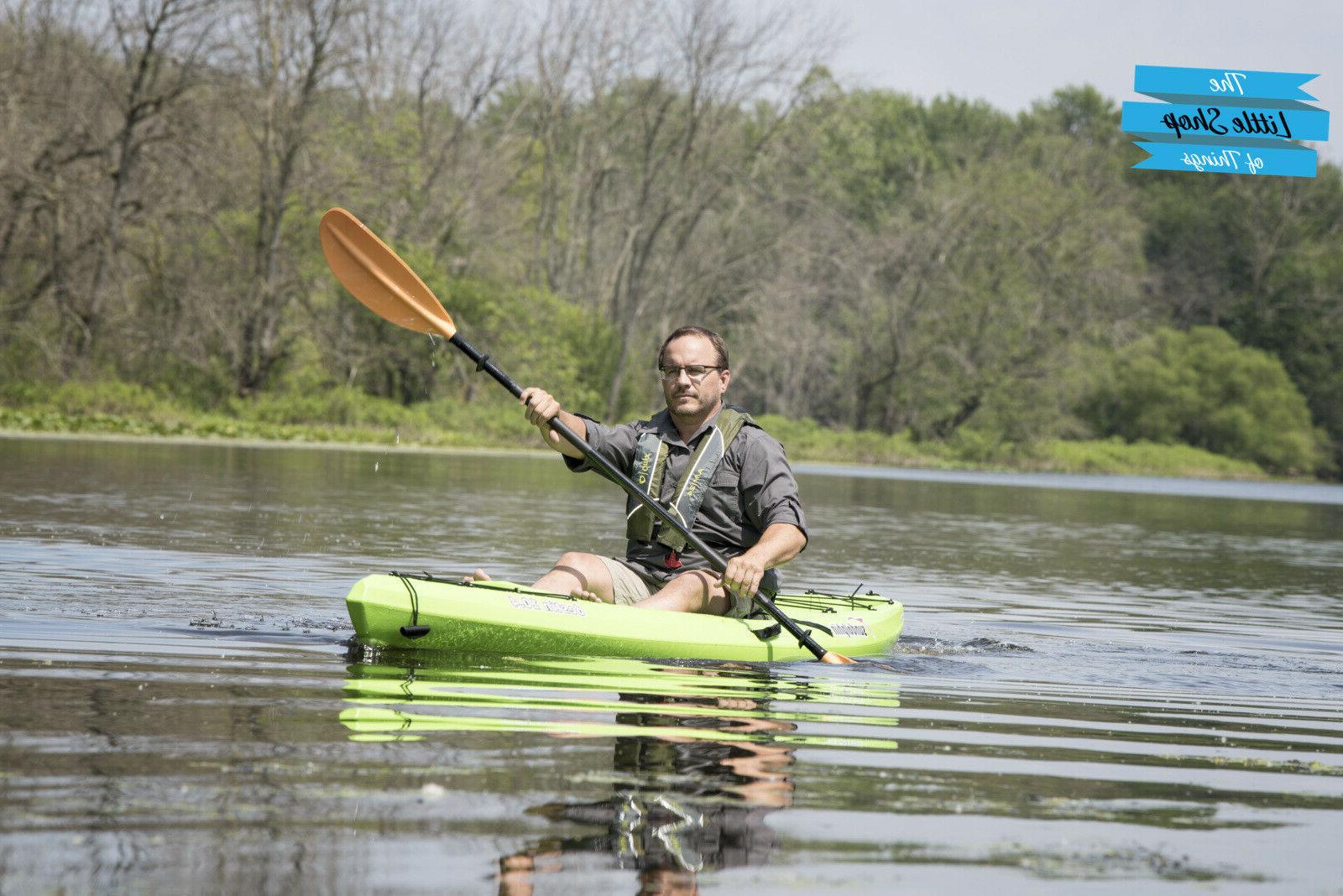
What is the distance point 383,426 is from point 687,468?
23847mm

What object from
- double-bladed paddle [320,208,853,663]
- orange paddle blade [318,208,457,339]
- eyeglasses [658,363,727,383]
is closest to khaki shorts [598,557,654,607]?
eyeglasses [658,363,727,383]

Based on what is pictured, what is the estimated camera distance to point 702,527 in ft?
19.8

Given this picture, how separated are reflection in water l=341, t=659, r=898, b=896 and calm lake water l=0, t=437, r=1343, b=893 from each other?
0.01 m

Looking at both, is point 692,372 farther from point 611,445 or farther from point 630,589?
point 630,589

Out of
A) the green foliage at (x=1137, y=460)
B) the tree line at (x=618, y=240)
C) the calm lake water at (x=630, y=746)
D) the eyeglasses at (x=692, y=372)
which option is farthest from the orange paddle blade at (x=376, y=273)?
the green foliage at (x=1137, y=460)

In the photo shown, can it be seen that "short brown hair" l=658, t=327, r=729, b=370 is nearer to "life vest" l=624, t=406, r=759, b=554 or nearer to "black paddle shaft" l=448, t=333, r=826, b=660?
"life vest" l=624, t=406, r=759, b=554

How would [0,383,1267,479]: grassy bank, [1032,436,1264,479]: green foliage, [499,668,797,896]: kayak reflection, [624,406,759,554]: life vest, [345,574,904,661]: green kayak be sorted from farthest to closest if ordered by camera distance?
[1032,436,1264,479]: green foliage
[0,383,1267,479]: grassy bank
[624,406,759,554]: life vest
[345,574,904,661]: green kayak
[499,668,797,896]: kayak reflection

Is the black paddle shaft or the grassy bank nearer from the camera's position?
the black paddle shaft

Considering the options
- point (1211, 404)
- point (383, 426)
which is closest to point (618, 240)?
point (383, 426)

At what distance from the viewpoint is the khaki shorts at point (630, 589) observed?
610 cm

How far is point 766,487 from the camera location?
233 inches

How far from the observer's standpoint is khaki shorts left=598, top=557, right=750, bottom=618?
6.10m

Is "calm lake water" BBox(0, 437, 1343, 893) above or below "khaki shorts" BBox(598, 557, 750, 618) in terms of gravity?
below

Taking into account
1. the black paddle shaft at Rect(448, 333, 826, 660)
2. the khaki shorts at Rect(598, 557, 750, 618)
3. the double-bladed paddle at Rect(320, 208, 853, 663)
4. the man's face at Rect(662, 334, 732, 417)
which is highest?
the double-bladed paddle at Rect(320, 208, 853, 663)
